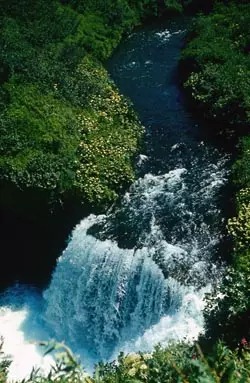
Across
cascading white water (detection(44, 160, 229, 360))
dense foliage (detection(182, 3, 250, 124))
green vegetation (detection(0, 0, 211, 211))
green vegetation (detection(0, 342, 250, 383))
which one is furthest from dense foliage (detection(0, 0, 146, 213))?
green vegetation (detection(0, 342, 250, 383))

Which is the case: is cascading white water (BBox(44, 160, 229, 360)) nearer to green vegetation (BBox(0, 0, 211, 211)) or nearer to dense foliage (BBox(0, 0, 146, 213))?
green vegetation (BBox(0, 0, 211, 211))

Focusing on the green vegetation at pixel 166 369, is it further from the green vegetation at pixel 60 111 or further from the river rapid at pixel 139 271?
the green vegetation at pixel 60 111

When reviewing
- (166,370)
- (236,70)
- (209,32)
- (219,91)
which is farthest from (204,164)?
(166,370)

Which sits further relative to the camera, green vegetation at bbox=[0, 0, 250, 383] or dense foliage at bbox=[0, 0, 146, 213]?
dense foliage at bbox=[0, 0, 146, 213]

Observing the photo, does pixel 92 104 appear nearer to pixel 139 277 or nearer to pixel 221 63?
pixel 221 63

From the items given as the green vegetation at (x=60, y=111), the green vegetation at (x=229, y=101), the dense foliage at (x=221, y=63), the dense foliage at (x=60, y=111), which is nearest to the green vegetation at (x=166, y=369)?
the green vegetation at (x=229, y=101)

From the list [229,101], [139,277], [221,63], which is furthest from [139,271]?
[221,63]

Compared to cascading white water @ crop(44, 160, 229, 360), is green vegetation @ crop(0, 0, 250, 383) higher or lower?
higher

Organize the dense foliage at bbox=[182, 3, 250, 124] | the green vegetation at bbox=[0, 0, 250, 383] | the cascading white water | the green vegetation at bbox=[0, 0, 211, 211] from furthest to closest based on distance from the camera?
the dense foliage at bbox=[182, 3, 250, 124]
the green vegetation at bbox=[0, 0, 211, 211]
the green vegetation at bbox=[0, 0, 250, 383]
the cascading white water
